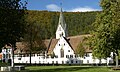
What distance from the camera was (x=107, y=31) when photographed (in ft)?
167

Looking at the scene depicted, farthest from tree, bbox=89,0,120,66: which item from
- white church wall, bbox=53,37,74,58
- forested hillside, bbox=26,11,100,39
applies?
forested hillside, bbox=26,11,100,39

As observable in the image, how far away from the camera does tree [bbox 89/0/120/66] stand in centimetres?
4966

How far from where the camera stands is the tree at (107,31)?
49.7 metres

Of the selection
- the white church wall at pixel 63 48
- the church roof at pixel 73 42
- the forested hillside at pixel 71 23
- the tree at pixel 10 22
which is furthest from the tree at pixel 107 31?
the forested hillside at pixel 71 23

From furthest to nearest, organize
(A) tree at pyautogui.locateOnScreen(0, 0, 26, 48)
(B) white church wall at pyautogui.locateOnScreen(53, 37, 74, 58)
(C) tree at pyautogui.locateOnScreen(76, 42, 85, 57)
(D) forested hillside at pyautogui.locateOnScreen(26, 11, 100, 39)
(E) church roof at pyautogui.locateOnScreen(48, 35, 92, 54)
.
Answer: (D) forested hillside at pyautogui.locateOnScreen(26, 11, 100, 39) → (B) white church wall at pyautogui.locateOnScreen(53, 37, 74, 58) → (E) church roof at pyautogui.locateOnScreen(48, 35, 92, 54) → (C) tree at pyautogui.locateOnScreen(76, 42, 85, 57) → (A) tree at pyautogui.locateOnScreen(0, 0, 26, 48)

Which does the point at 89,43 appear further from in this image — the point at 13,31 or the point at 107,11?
the point at 13,31

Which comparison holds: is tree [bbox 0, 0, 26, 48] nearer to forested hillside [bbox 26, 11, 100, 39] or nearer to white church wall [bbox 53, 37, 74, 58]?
white church wall [bbox 53, 37, 74, 58]

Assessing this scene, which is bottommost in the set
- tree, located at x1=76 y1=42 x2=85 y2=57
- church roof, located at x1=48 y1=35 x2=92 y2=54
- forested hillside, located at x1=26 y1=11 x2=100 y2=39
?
tree, located at x1=76 y1=42 x2=85 y2=57

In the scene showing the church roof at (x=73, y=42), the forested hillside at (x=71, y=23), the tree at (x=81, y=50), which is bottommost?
the tree at (x=81, y=50)

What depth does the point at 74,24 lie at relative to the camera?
170m

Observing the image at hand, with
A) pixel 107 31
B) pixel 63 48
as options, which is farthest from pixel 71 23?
pixel 107 31

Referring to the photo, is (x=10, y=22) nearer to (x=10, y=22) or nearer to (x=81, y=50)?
(x=10, y=22)

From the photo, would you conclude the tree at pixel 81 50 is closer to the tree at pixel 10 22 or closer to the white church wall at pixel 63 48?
the white church wall at pixel 63 48

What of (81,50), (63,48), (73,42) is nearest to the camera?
(81,50)
